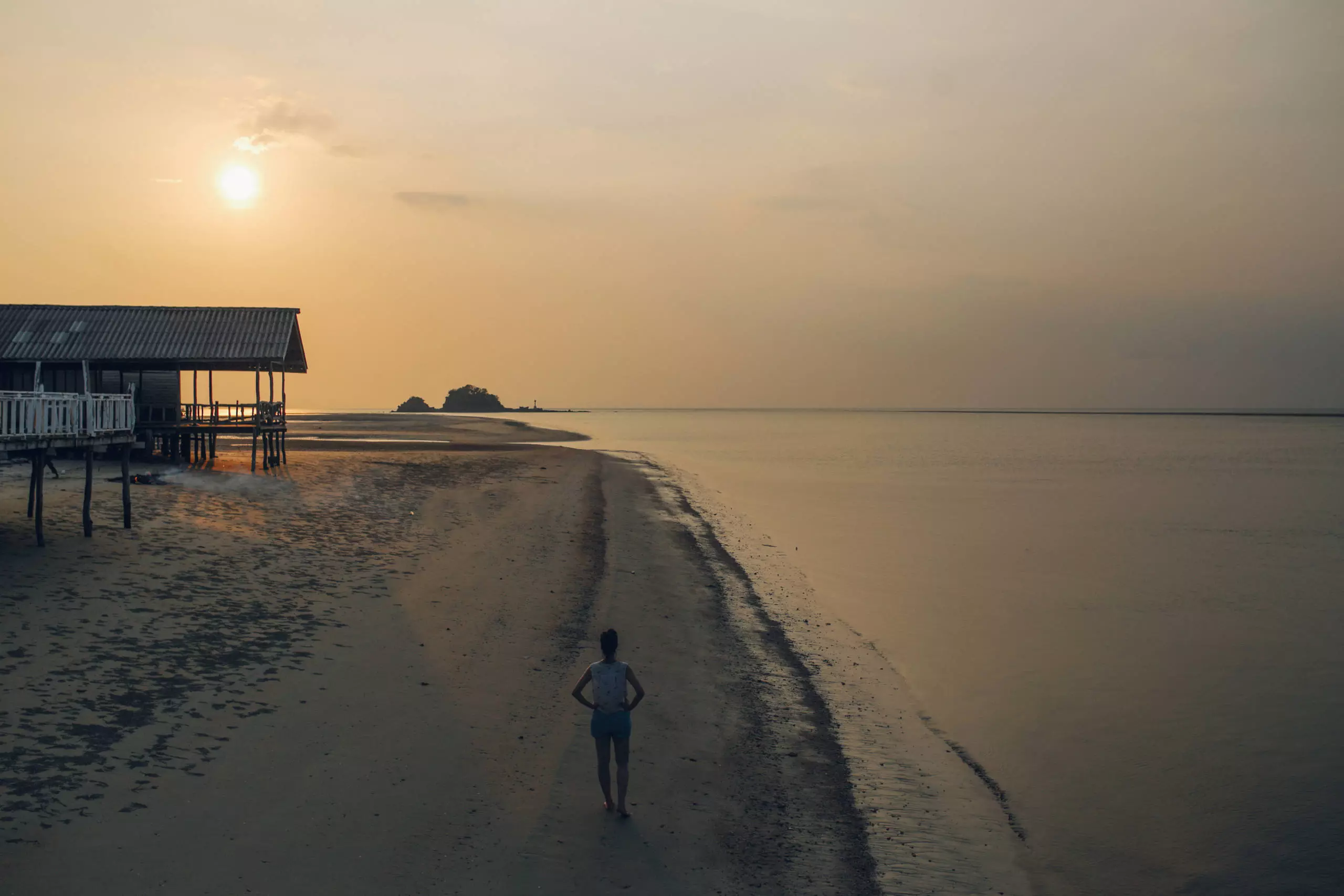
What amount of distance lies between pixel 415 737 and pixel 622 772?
2885mm

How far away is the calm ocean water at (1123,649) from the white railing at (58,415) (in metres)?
17.0

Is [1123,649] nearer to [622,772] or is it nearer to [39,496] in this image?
[622,772]

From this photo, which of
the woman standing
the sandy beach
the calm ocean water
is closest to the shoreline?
the sandy beach

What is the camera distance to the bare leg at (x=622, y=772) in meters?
8.48

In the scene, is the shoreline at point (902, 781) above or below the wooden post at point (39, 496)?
below

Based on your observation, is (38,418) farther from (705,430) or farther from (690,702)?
(705,430)

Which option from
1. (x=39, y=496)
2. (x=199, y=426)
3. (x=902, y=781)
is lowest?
(x=902, y=781)

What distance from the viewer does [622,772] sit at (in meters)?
8.50

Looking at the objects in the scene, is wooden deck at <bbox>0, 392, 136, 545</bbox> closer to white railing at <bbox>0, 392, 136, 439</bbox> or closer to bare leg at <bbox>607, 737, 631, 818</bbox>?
white railing at <bbox>0, 392, 136, 439</bbox>

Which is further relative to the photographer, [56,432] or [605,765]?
[56,432]

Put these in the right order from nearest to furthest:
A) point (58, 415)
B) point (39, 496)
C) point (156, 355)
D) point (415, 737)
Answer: point (415, 737)
point (39, 496)
point (58, 415)
point (156, 355)

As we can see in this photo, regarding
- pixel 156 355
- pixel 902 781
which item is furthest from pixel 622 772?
pixel 156 355

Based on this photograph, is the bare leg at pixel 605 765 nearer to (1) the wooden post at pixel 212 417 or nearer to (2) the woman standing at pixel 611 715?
(2) the woman standing at pixel 611 715

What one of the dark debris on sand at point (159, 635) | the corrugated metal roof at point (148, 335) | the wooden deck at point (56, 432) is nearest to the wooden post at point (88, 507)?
the wooden deck at point (56, 432)
